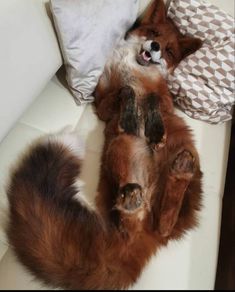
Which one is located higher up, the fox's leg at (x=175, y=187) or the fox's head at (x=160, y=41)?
the fox's head at (x=160, y=41)

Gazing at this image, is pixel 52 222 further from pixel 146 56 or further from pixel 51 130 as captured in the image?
pixel 146 56

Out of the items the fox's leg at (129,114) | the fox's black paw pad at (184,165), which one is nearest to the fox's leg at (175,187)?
the fox's black paw pad at (184,165)

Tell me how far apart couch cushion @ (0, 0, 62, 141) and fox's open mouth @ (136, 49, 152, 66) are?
328mm

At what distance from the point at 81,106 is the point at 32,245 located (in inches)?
23.9

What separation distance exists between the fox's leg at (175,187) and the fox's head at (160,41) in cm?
43

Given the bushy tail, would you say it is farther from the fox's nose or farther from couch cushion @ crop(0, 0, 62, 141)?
the fox's nose

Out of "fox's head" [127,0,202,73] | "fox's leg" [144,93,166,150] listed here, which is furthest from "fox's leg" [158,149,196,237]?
"fox's head" [127,0,202,73]

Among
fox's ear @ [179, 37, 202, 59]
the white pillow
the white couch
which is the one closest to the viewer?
the white couch

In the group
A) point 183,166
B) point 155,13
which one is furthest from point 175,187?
point 155,13

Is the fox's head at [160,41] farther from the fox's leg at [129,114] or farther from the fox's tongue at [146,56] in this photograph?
the fox's leg at [129,114]

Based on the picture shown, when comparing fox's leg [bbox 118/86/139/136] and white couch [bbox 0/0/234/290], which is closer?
white couch [bbox 0/0/234/290]

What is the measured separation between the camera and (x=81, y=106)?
1.37m

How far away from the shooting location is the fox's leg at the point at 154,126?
1185 mm

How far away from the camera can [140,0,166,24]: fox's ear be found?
1.33m
